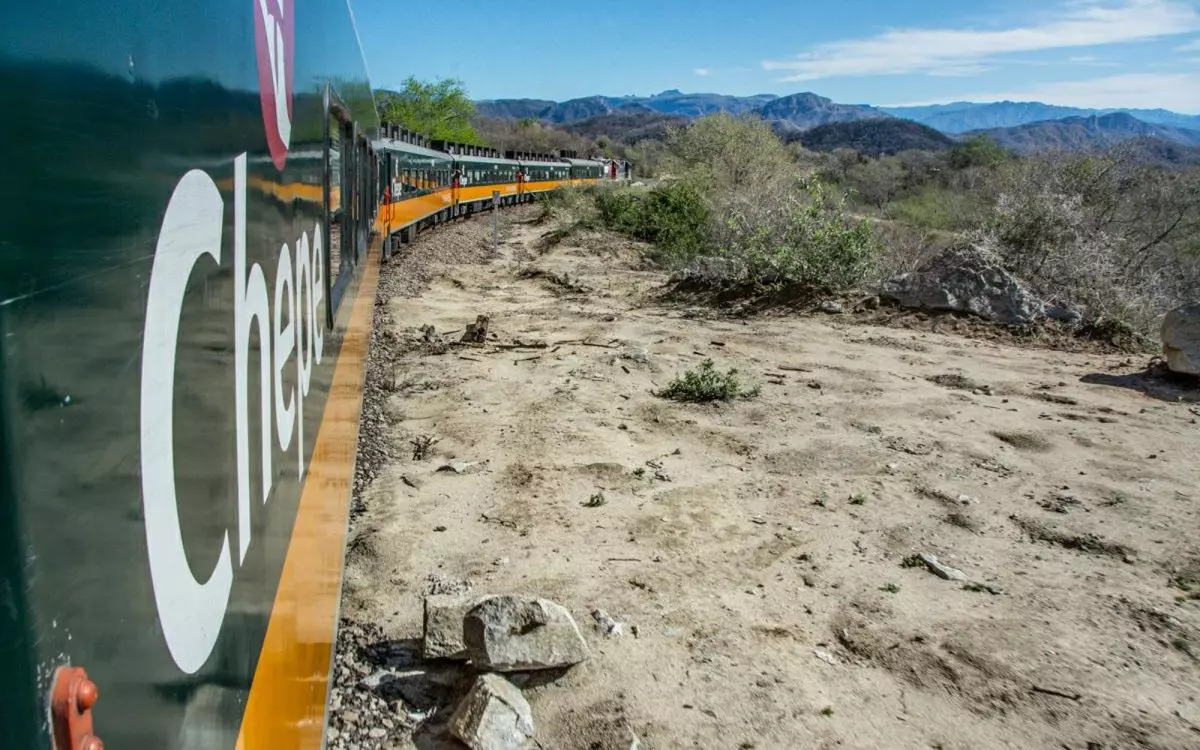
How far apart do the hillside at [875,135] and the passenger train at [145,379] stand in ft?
465

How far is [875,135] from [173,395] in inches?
6254

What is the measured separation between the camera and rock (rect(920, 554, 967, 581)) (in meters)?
5.10

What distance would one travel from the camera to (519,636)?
13.1 feet

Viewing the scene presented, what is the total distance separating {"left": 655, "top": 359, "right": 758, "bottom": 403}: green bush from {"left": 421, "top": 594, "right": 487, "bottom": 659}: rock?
184 inches

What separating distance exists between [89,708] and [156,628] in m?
0.19

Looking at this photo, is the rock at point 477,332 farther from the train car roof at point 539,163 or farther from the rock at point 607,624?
the train car roof at point 539,163

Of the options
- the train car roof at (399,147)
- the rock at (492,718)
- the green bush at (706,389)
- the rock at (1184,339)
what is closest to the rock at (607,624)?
the rock at (492,718)

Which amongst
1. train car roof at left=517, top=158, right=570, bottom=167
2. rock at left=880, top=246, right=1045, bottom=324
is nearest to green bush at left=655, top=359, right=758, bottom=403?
rock at left=880, top=246, right=1045, bottom=324

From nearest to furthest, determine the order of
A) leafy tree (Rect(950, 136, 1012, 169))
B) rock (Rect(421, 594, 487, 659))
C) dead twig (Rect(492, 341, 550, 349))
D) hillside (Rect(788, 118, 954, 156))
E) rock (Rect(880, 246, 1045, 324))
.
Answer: rock (Rect(421, 594, 487, 659)) → dead twig (Rect(492, 341, 550, 349)) → rock (Rect(880, 246, 1045, 324)) → leafy tree (Rect(950, 136, 1012, 169)) → hillside (Rect(788, 118, 954, 156))

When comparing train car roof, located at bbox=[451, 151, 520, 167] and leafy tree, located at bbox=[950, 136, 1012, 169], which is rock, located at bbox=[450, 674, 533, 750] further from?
leafy tree, located at bbox=[950, 136, 1012, 169]

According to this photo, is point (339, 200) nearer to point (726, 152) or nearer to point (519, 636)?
point (519, 636)

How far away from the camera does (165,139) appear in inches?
38.0

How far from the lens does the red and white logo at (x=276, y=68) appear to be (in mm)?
1661

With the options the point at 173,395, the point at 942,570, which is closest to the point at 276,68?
the point at 173,395
